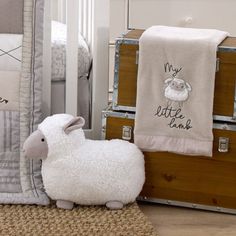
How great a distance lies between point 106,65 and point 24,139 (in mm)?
398

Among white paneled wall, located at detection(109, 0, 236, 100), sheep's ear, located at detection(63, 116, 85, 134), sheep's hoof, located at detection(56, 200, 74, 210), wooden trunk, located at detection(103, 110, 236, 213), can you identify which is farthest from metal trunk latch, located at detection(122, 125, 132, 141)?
white paneled wall, located at detection(109, 0, 236, 100)

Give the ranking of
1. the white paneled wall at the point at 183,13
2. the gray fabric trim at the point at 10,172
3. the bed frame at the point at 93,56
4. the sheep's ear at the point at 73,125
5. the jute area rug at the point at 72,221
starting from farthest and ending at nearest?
the white paneled wall at the point at 183,13 → the bed frame at the point at 93,56 → the gray fabric trim at the point at 10,172 → the sheep's ear at the point at 73,125 → the jute area rug at the point at 72,221

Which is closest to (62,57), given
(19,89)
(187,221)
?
(19,89)

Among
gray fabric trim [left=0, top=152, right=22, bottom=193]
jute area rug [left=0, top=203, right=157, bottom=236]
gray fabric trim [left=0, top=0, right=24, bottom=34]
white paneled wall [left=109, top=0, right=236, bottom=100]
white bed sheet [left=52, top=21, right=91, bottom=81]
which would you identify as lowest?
jute area rug [left=0, top=203, right=157, bottom=236]

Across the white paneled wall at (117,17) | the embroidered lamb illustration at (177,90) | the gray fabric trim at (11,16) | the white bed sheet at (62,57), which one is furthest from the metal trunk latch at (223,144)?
the white paneled wall at (117,17)

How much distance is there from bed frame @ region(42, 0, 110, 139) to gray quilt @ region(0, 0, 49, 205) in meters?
0.08

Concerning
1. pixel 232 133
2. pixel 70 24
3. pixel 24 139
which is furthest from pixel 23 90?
pixel 232 133

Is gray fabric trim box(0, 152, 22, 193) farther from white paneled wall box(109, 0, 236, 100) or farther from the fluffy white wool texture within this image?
white paneled wall box(109, 0, 236, 100)

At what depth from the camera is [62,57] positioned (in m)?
2.02

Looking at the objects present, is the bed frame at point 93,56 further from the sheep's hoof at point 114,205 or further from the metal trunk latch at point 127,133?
the sheep's hoof at point 114,205

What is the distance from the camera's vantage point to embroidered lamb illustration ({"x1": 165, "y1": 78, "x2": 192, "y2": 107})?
177cm

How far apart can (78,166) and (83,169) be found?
2 centimetres

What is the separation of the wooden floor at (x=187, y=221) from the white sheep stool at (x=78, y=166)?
0.39 feet

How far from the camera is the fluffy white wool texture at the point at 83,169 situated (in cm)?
175
